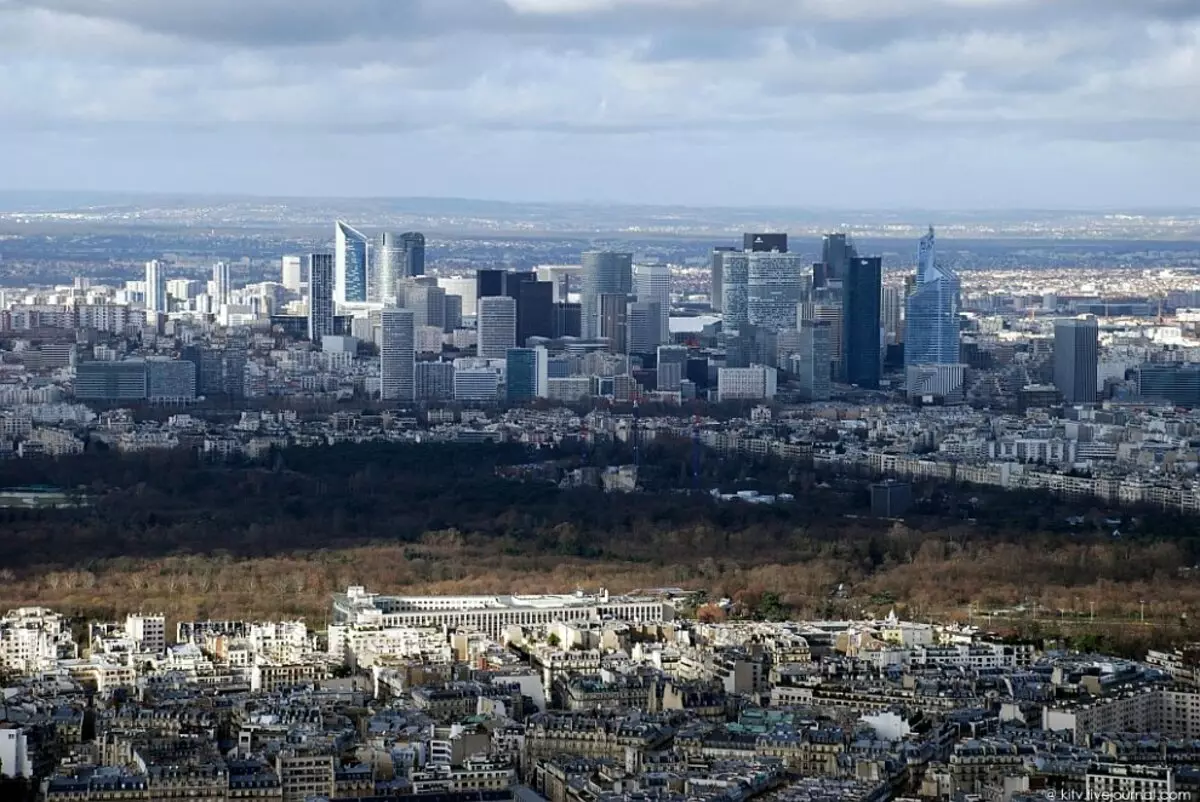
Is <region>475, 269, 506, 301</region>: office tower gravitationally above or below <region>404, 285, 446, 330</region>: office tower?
above

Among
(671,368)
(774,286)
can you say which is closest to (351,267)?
(774,286)

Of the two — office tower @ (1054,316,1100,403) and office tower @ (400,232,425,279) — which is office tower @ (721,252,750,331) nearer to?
office tower @ (400,232,425,279)

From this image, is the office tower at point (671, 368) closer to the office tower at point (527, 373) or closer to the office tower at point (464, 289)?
the office tower at point (527, 373)

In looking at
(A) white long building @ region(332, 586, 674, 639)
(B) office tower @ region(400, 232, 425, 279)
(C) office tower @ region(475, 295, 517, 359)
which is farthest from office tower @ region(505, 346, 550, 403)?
(A) white long building @ region(332, 586, 674, 639)

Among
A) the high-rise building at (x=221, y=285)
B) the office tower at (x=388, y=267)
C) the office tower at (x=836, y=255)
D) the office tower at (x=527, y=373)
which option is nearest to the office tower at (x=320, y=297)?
the office tower at (x=388, y=267)

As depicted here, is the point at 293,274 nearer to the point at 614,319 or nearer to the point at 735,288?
the point at 735,288

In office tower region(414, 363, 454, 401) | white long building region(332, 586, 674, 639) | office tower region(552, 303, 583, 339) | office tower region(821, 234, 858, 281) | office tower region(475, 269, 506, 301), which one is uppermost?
office tower region(821, 234, 858, 281)
